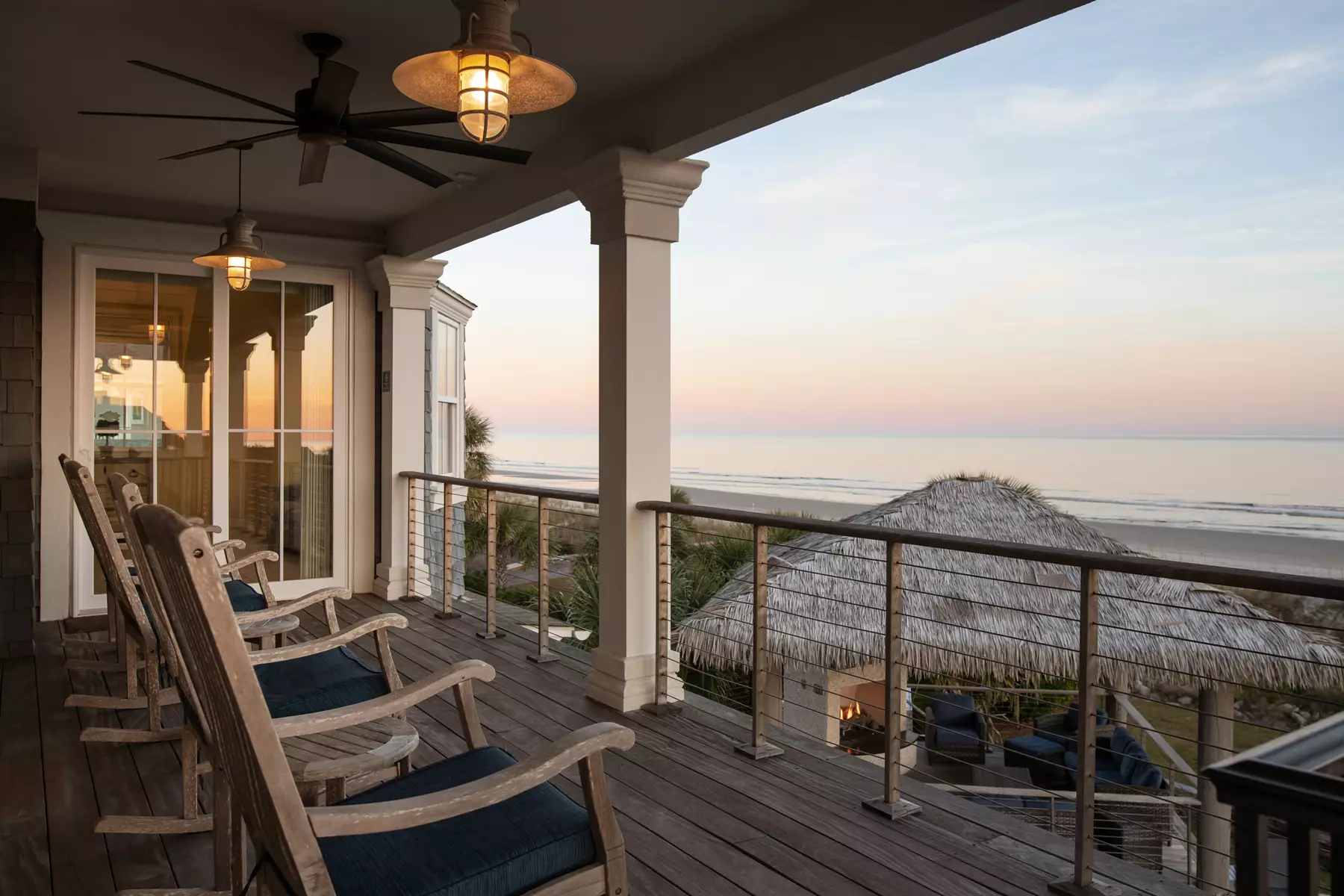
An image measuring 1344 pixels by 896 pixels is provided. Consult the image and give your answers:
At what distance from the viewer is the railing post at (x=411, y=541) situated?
6.17m

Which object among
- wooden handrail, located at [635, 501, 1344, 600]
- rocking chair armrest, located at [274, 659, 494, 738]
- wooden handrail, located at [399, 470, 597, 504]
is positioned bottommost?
rocking chair armrest, located at [274, 659, 494, 738]

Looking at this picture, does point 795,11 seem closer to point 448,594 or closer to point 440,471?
point 448,594

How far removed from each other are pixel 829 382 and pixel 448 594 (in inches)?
940

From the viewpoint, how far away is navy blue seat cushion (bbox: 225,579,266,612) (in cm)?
326

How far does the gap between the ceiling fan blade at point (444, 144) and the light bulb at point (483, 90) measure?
666 mm

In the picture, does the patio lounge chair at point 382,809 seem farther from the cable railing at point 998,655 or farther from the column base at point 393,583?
the column base at point 393,583

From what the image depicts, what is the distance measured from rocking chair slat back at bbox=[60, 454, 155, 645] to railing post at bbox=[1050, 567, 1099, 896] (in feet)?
9.13

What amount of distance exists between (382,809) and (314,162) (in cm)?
287

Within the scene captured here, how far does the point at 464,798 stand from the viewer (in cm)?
131

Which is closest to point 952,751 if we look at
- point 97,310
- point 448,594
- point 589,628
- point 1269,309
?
point 589,628

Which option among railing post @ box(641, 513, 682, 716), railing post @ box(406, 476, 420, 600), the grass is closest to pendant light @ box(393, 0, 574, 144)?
railing post @ box(641, 513, 682, 716)

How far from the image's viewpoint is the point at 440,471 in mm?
7801

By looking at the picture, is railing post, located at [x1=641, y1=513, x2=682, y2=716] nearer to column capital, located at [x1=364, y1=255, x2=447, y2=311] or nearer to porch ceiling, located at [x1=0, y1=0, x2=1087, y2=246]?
porch ceiling, located at [x1=0, y1=0, x2=1087, y2=246]

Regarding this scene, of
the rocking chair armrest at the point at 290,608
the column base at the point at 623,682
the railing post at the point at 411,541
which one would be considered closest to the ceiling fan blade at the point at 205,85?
the rocking chair armrest at the point at 290,608
